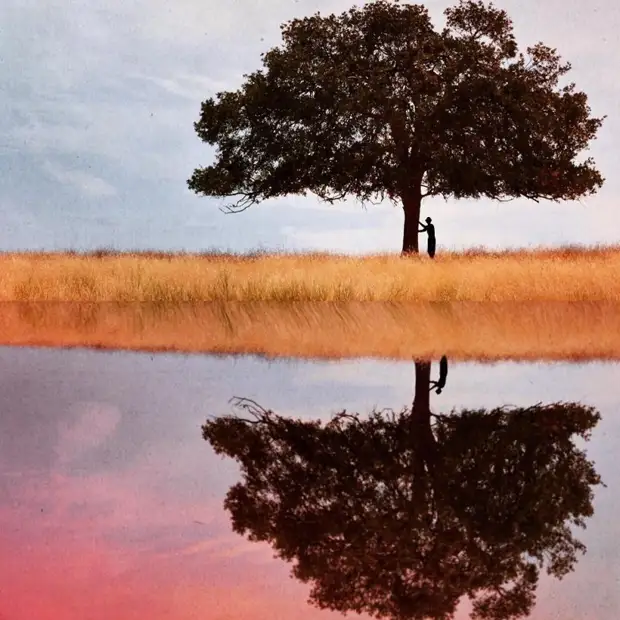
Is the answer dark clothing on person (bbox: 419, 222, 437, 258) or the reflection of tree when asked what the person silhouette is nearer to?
dark clothing on person (bbox: 419, 222, 437, 258)

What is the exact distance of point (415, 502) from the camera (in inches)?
147

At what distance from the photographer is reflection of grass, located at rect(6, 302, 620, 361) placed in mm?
7586

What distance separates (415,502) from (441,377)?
256cm

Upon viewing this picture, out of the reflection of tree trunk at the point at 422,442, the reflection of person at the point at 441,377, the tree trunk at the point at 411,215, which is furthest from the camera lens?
the tree trunk at the point at 411,215

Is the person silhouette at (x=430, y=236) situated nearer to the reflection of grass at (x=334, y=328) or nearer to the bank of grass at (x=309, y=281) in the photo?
the bank of grass at (x=309, y=281)

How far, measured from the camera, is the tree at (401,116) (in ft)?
58.9

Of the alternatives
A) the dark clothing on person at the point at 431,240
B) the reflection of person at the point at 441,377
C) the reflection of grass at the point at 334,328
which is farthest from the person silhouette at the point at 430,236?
the reflection of person at the point at 441,377

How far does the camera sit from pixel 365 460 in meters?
4.30

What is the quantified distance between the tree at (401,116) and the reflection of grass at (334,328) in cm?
765

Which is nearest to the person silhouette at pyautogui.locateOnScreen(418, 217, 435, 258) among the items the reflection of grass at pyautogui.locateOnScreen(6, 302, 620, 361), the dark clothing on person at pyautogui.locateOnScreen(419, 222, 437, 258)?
the dark clothing on person at pyautogui.locateOnScreen(419, 222, 437, 258)

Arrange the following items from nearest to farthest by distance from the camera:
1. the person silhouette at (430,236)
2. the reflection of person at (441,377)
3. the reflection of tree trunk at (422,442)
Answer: the reflection of tree trunk at (422,442), the reflection of person at (441,377), the person silhouette at (430,236)

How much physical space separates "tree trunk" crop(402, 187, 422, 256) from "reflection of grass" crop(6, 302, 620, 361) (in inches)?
310

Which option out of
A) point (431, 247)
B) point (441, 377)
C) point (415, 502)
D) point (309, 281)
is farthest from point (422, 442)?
point (431, 247)

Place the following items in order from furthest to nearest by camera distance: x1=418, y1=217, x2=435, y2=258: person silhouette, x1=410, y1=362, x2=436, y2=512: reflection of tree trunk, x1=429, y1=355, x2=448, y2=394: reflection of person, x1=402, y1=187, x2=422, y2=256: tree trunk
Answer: x1=402, y1=187, x2=422, y2=256: tree trunk < x1=418, y1=217, x2=435, y2=258: person silhouette < x1=429, y1=355, x2=448, y2=394: reflection of person < x1=410, y1=362, x2=436, y2=512: reflection of tree trunk
